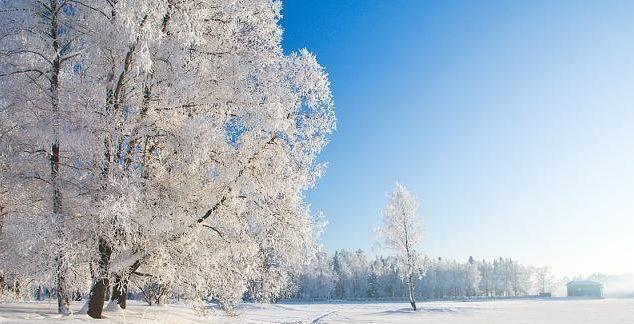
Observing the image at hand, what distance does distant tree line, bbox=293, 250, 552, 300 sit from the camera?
522 feet

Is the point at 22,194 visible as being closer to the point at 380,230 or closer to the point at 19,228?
the point at 19,228

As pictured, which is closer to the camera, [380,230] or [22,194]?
[22,194]

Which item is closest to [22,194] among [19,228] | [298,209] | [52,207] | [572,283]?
[52,207]

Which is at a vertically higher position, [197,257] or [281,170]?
[281,170]

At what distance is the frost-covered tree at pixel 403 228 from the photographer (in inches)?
2266

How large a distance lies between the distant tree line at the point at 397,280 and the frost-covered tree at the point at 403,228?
94.2 m

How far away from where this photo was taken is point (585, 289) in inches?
4751

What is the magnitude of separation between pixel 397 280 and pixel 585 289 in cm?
5307

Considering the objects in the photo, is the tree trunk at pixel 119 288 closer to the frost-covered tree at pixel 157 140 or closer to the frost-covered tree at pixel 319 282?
the frost-covered tree at pixel 157 140

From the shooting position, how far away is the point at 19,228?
450 inches

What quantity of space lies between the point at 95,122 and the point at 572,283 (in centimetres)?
13488

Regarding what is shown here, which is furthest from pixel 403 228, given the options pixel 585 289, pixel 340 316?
pixel 585 289

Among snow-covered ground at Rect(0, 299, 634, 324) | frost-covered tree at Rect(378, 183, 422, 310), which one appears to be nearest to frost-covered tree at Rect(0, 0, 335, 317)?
snow-covered ground at Rect(0, 299, 634, 324)

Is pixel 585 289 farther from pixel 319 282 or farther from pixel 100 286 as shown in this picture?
pixel 100 286
